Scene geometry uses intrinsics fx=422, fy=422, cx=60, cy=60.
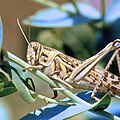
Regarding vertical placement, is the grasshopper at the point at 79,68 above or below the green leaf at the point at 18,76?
below

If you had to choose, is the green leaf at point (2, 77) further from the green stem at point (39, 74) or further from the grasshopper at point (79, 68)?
the grasshopper at point (79, 68)

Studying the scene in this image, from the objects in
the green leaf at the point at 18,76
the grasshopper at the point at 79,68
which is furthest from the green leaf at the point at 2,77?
the grasshopper at the point at 79,68

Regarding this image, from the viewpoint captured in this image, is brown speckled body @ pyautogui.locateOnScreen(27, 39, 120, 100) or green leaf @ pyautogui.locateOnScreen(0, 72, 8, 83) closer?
green leaf @ pyautogui.locateOnScreen(0, 72, 8, 83)

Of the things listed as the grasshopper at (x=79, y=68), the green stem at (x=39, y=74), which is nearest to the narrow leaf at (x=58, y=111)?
the green stem at (x=39, y=74)

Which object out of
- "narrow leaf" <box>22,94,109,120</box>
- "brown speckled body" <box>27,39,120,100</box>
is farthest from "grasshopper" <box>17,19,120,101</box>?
"narrow leaf" <box>22,94,109,120</box>

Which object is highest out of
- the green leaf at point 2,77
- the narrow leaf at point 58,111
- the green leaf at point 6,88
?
the green leaf at point 2,77

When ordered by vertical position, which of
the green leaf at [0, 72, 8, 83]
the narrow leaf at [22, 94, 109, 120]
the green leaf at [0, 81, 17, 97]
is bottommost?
the narrow leaf at [22, 94, 109, 120]

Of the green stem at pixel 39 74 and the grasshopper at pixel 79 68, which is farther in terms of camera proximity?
the grasshopper at pixel 79 68

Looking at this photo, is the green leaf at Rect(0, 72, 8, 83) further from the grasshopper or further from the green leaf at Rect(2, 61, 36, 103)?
the grasshopper

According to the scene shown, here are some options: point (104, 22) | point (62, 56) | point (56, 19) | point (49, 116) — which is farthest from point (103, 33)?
point (49, 116)

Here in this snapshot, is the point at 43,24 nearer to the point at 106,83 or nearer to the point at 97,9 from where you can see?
the point at 97,9
